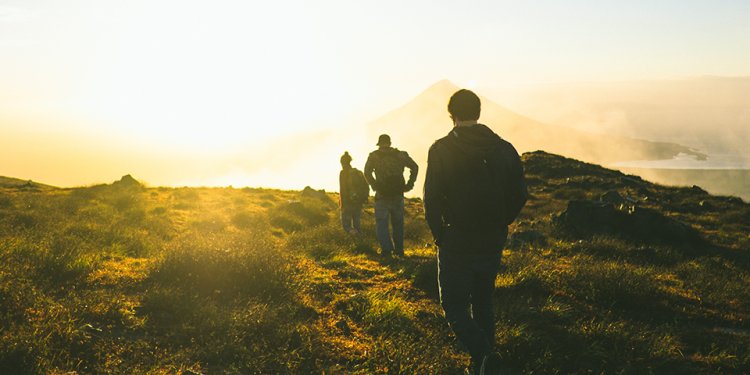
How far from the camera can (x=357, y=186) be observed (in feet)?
37.3

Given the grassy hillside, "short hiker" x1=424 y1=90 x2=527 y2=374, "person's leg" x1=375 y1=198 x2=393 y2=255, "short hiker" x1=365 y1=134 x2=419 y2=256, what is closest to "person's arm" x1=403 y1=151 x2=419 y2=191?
"short hiker" x1=365 y1=134 x2=419 y2=256

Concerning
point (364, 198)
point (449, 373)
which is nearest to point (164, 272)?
point (449, 373)

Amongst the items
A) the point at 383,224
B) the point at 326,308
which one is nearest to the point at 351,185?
the point at 383,224

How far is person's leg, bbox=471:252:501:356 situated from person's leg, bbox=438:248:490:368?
0.09 m

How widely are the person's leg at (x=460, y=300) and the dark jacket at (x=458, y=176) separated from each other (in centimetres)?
22

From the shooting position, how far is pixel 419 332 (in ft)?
15.3

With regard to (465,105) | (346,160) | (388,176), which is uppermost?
(346,160)

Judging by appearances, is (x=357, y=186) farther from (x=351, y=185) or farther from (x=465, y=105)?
(x=465, y=105)

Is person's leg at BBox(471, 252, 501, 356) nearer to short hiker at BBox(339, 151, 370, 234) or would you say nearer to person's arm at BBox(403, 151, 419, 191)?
person's arm at BBox(403, 151, 419, 191)

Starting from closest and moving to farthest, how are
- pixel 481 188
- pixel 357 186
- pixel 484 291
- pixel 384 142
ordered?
pixel 481 188, pixel 484 291, pixel 384 142, pixel 357 186

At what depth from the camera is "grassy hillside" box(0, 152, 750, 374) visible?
12.8 feet

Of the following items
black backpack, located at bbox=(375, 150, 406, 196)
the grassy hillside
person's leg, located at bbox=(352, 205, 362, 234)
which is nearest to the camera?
the grassy hillside

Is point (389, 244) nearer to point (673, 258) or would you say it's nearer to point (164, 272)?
point (164, 272)

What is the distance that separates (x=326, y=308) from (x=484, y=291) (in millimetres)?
2588
